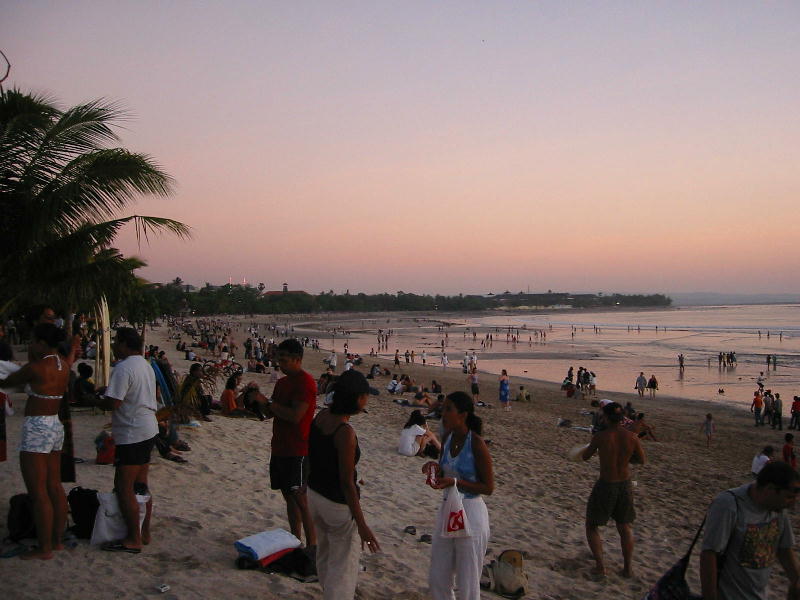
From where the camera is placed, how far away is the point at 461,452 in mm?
3605

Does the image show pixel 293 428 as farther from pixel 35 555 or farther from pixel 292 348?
pixel 35 555

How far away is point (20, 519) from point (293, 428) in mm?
1929

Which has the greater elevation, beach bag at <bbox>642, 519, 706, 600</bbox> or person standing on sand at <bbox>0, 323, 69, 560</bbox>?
person standing on sand at <bbox>0, 323, 69, 560</bbox>

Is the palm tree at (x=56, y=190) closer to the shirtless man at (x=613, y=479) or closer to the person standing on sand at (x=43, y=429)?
the person standing on sand at (x=43, y=429)

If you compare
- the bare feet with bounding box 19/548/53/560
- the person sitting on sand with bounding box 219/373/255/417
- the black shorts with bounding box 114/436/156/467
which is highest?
the black shorts with bounding box 114/436/156/467

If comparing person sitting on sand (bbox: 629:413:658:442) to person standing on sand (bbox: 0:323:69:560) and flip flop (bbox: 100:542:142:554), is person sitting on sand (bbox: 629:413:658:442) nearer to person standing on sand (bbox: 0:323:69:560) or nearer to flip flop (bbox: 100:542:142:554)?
flip flop (bbox: 100:542:142:554)

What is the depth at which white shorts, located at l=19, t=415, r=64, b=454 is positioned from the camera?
3775 millimetres

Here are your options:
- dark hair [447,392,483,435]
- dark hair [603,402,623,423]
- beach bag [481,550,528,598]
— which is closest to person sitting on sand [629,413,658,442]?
dark hair [603,402,623,423]

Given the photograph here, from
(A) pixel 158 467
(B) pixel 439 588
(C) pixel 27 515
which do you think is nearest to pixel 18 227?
(A) pixel 158 467

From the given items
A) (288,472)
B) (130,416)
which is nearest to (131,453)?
(130,416)

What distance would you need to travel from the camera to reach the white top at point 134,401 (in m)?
3.92

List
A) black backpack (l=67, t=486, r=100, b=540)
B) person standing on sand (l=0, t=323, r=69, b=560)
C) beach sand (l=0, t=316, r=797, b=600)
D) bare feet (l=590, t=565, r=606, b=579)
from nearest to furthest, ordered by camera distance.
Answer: person standing on sand (l=0, t=323, r=69, b=560) < beach sand (l=0, t=316, r=797, b=600) < black backpack (l=67, t=486, r=100, b=540) < bare feet (l=590, t=565, r=606, b=579)

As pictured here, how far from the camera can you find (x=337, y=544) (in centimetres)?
323

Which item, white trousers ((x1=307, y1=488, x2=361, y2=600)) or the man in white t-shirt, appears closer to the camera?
white trousers ((x1=307, y1=488, x2=361, y2=600))
